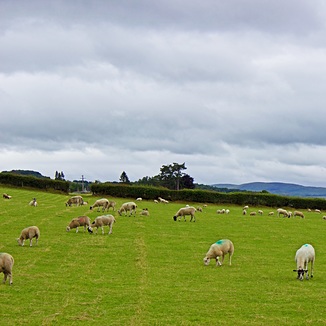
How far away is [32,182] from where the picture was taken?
337 ft

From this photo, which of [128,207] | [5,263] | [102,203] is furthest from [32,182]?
[5,263]

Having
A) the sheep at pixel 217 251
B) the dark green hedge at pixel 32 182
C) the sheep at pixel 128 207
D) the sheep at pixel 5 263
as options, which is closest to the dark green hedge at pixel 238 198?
the dark green hedge at pixel 32 182

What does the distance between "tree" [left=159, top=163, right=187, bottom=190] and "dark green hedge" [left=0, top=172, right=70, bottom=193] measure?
231 ft

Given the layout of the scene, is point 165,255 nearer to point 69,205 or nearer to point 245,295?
point 245,295

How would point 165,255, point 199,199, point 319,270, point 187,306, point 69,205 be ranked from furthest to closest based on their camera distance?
point 199,199 → point 69,205 → point 165,255 → point 319,270 → point 187,306

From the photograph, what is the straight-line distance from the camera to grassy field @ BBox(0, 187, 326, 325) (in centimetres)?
1481

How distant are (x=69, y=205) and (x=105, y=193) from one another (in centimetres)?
3704

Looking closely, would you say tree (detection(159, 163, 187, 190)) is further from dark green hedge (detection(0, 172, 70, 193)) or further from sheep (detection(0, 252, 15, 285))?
sheep (detection(0, 252, 15, 285))

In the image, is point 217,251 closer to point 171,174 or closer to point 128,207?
point 128,207

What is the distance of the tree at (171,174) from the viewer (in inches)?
6737

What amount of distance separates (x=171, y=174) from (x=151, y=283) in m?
154

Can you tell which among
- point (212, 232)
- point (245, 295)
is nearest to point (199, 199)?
point (212, 232)

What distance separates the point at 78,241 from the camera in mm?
30938

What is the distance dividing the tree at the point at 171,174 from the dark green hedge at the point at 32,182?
70519mm
